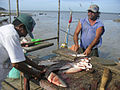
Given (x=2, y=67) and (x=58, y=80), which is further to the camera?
(x=2, y=67)

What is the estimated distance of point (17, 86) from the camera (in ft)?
15.8

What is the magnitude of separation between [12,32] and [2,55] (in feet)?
1.65

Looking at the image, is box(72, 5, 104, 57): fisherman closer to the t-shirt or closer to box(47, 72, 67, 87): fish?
box(47, 72, 67, 87): fish

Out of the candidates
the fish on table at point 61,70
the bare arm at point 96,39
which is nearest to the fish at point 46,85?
the fish on table at point 61,70

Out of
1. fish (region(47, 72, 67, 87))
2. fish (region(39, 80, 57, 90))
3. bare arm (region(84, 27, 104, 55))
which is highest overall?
bare arm (region(84, 27, 104, 55))

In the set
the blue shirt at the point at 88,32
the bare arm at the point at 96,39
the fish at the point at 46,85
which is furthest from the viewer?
the blue shirt at the point at 88,32

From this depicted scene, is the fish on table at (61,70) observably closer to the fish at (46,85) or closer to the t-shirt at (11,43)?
the fish at (46,85)

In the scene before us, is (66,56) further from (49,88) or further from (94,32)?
(49,88)

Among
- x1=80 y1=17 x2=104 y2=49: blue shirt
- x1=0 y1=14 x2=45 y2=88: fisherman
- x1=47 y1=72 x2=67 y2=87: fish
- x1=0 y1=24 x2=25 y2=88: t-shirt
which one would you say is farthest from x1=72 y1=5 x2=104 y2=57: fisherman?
x1=0 y1=24 x2=25 y2=88: t-shirt

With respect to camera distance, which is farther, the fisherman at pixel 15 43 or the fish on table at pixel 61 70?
the fish on table at pixel 61 70

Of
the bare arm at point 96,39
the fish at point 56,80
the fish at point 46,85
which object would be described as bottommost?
the fish at point 46,85

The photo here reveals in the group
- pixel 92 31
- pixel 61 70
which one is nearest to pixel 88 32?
pixel 92 31

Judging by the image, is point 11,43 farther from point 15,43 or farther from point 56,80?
point 56,80

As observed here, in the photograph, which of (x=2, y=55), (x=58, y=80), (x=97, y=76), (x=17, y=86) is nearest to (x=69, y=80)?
(x=58, y=80)
